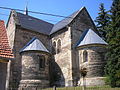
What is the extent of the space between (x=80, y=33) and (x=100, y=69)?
6481mm

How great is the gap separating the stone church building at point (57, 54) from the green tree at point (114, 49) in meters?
3.15

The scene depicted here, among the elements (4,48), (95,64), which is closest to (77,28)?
(95,64)

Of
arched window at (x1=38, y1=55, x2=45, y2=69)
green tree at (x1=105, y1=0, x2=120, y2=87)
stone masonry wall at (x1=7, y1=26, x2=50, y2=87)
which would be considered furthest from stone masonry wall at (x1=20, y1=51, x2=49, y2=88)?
green tree at (x1=105, y1=0, x2=120, y2=87)

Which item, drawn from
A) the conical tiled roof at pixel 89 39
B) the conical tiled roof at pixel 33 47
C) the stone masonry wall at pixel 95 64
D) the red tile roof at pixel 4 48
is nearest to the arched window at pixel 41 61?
the conical tiled roof at pixel 33 47

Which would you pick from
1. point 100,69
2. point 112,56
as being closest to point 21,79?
point 100,69

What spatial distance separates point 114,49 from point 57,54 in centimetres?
972

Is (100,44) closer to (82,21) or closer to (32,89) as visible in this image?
(82,21)

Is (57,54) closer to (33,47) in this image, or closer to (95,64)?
(33,47)

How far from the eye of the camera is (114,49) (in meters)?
17.2

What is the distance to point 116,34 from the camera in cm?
1750

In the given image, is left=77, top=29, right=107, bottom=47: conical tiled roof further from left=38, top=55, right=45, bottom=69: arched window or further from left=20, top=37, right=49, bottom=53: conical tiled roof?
left=38, top=55, right=45, bottom=69: arched window

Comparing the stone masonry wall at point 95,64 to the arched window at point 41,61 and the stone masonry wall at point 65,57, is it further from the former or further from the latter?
the arched window at point 41,61

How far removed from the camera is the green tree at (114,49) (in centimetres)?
1627

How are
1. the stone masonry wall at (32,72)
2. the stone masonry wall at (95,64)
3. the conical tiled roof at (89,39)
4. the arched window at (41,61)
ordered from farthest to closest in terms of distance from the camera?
the conical tiled roof at (89,39) < the arched window at (41,61) < the stone masonry wall at (32,72) < the stone masonry wall at (95,64)
